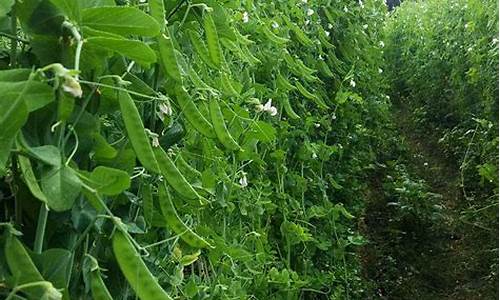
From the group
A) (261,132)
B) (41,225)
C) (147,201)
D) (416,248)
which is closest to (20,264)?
(41,225)

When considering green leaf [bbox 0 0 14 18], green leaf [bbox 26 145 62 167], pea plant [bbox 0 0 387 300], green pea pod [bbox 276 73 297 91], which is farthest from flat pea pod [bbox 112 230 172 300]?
green pea pod [bbox 276 73 297 91]

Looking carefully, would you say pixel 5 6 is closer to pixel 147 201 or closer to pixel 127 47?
pixel 127 47

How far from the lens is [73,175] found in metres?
0.60

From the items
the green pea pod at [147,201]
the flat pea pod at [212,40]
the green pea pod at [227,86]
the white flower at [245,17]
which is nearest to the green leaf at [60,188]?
the green pea pod at [147,201]

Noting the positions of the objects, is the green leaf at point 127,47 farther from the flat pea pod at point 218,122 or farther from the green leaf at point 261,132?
the green leaf at point 261,132

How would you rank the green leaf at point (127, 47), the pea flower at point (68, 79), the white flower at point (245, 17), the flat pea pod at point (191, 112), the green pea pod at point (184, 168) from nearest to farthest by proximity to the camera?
1. the pea flower at point (68, 79)
2. the green leaf at point (127, 47)
3. the flat pea pod at point (191, 112)
4. the green pea pod at point (184, 168)
5. the white flower at point (245, 17)

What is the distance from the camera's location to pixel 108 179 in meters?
0.64

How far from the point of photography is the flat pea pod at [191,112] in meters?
0.91

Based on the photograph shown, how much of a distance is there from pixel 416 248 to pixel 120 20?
3.21 meters

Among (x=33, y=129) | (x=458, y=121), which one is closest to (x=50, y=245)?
(x=33, y=129)

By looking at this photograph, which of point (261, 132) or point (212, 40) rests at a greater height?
point (212, 40)

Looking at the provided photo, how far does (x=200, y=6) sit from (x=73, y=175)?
389 millimetres

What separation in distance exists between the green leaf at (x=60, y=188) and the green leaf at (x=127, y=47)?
0.12 metres

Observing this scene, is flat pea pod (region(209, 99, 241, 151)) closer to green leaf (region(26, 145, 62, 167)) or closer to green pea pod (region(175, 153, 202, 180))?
green pea pod (region(175, 153, 202, 180))
